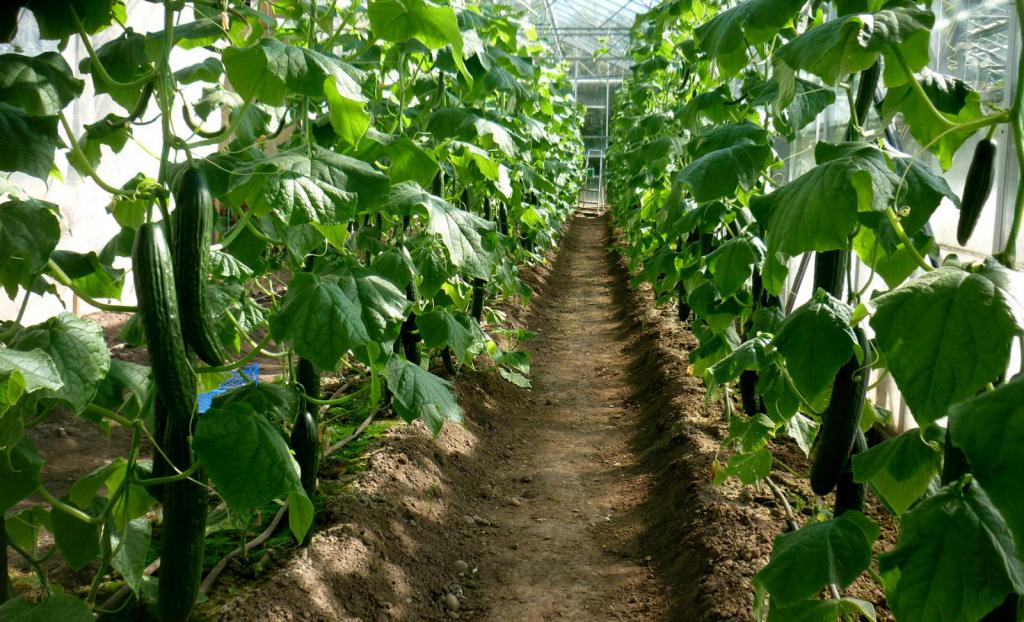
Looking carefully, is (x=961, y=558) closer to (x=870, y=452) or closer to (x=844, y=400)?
(x=870, y=452)

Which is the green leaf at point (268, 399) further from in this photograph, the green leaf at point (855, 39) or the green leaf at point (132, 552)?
the green leaf at point (855, 39)

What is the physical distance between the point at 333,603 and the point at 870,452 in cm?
199

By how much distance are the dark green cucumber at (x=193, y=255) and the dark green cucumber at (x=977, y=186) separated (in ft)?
5.12

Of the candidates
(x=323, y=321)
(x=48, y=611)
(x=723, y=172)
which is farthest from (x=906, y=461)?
(x=48, y=611)

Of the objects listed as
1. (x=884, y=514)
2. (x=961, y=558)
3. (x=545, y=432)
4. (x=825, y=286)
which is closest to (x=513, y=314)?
(x=545, y=432)

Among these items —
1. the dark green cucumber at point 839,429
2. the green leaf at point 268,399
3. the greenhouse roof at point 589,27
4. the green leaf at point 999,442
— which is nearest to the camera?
the green leaf at point 999,442

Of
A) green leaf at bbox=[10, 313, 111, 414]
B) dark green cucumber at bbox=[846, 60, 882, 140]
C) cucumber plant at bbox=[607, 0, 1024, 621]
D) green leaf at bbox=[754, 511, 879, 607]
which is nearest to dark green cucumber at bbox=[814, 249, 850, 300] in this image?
cucumber plant at bbox=[607, 0, 1024, 621]

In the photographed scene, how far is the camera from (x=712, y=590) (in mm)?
3270

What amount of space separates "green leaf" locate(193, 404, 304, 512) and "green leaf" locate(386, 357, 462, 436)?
3.03ft

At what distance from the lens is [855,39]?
160 centimetres

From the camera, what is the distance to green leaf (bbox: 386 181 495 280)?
2920 millimetres

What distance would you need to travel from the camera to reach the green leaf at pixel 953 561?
1.41m

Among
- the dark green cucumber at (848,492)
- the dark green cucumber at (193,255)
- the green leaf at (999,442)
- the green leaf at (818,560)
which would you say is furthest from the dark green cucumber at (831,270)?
the dark green cucumber at (193,255)

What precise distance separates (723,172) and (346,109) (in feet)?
3.62
